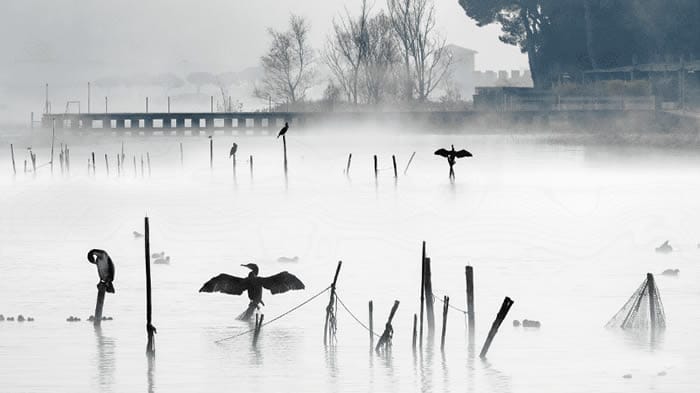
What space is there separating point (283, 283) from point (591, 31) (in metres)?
71.7

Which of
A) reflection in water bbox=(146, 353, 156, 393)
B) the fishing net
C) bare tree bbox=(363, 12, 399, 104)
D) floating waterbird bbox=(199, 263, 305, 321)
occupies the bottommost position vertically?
reflection in water bbox=(146, 353, 156, 393)

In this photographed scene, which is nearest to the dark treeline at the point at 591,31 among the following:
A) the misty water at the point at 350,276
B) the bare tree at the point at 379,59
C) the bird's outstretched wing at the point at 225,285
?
the bare tree at the point at 379,59

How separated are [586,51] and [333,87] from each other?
2609cm

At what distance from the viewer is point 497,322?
1897 cm

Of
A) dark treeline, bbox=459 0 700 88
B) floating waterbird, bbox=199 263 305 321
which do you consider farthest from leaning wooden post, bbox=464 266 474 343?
dark treeline, bbox=459 0 700 88

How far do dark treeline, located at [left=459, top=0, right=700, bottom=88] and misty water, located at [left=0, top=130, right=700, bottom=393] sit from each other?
2501 centimetres

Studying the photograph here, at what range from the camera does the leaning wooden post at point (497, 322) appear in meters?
18.8

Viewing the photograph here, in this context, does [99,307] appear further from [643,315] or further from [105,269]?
[643,315]

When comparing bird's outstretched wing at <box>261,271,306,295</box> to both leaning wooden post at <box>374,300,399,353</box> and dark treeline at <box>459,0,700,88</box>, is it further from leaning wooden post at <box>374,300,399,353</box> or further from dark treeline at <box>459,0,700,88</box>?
dark treeline at <box>459,0,700,88</box>

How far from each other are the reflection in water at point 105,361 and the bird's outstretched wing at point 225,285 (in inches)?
54.0

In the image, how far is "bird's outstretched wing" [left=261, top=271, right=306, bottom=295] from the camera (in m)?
21.5

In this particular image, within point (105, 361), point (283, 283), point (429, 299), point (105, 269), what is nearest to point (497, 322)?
point (429, 299)

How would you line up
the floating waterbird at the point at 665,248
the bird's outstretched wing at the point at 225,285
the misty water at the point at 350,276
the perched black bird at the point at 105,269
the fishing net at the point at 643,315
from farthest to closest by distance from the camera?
the floating waterbird at the point at 665,248
the fishing net at the point at 643,315
the perched black bird at the point at 105,269
the bird's outstretched wing at the point at 225,285
the misty water at the point at 350,276

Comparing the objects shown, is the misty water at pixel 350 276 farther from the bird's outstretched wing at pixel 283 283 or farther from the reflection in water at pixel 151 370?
the bird's outstretched wing at pixel 283 283
